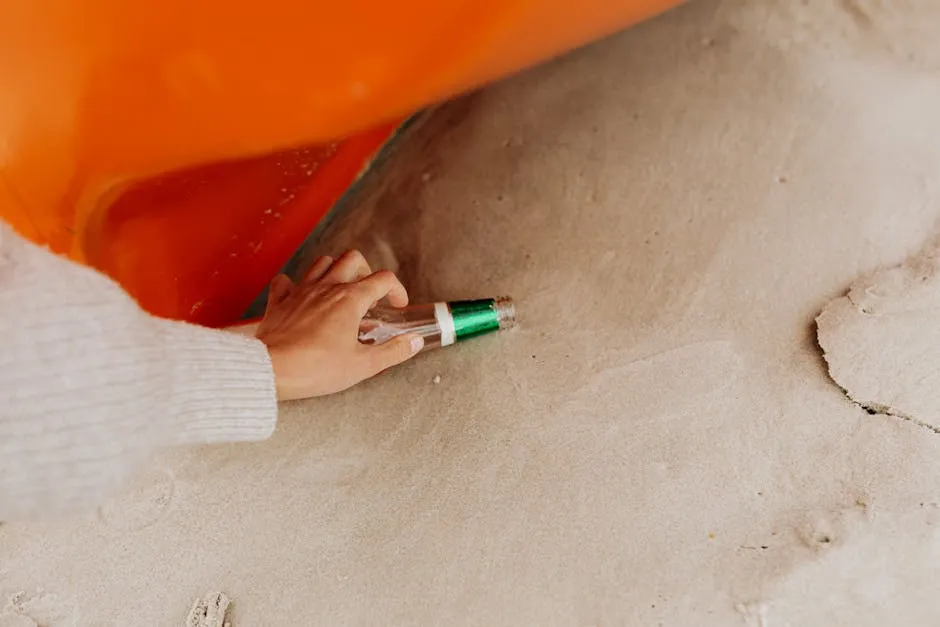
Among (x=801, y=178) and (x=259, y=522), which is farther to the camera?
(x=801, y=178)

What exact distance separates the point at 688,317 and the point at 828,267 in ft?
0.48

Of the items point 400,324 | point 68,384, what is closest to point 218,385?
point 68,384

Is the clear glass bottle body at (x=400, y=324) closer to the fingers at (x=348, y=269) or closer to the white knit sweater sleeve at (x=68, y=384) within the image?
the fingers at (x=348, y=269)

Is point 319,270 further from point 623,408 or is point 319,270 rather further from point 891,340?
point 891,340

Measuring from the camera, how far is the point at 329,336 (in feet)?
2.42

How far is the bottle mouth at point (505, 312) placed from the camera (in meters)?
0.83

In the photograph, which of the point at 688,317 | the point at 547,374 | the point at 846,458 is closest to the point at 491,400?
the point at 547,374

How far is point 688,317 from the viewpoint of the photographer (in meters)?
0.82

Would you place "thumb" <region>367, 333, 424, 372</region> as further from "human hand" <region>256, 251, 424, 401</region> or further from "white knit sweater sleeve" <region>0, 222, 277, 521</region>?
"white knit sweater sleeve" <region>0, 222, 277, 521</region>

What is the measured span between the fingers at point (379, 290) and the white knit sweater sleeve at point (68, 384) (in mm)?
237

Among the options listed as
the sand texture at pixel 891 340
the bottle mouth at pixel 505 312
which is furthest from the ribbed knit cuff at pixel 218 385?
the sand texture at pixel 891 340

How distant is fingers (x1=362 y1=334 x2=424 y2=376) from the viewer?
76 centimetres

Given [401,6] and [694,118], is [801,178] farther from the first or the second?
[401,6]

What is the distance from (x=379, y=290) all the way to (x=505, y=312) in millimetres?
134
